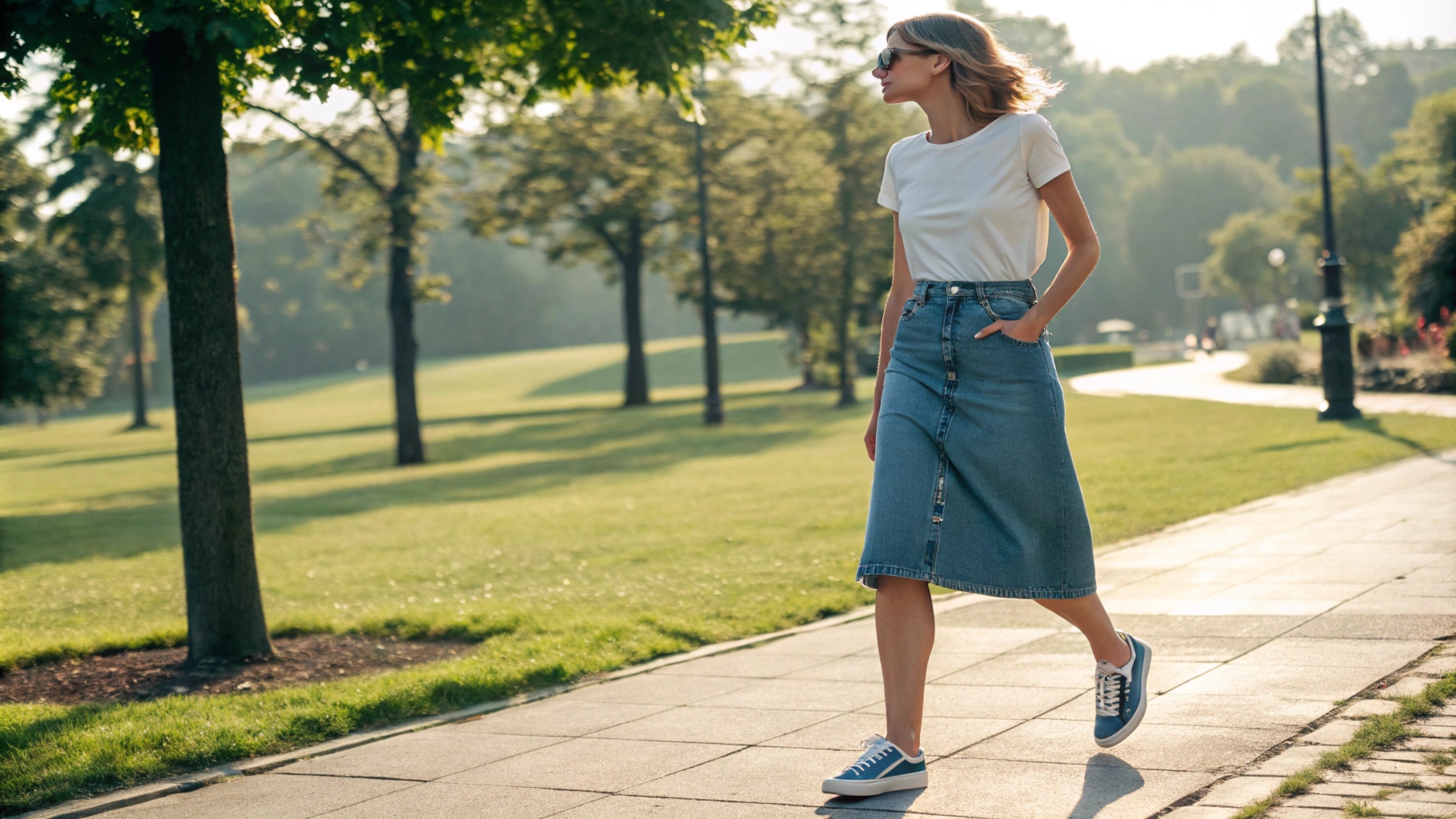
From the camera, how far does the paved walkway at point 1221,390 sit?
20.1 metres

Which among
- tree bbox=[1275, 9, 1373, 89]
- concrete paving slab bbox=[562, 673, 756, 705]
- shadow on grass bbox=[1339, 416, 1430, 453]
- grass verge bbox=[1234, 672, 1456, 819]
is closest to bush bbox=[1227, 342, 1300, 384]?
shadow on grass bbox=[1339, 416, 1430, 453]

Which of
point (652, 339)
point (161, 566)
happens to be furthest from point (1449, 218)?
point (652, 339)

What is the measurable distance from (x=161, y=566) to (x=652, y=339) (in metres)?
110

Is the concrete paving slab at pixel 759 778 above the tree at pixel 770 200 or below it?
below

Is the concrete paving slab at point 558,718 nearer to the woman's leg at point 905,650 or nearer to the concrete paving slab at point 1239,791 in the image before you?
the woman's leg at point 905,650

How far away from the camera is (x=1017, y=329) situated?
11.8 ft

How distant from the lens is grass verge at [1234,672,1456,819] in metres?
3.15

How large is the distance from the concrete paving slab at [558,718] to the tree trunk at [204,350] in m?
2.00

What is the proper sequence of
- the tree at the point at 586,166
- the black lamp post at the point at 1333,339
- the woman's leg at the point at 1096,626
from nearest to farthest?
the woman's leg at the point at 1096,626, the black lamp post at the point at 1333,339, the tree at the point at 586,166

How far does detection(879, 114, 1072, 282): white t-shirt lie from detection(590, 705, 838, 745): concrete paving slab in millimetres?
1700

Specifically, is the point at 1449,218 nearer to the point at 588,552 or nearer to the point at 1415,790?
the point at 588,552

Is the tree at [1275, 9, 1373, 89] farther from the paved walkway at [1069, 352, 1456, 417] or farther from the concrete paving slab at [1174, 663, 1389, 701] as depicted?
the concrete paving slab at [1174, 663, 1389, 701]

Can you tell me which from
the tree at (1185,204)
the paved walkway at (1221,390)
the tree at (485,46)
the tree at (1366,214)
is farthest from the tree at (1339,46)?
the tree at (485,46)

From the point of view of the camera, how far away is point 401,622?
25.5ft
